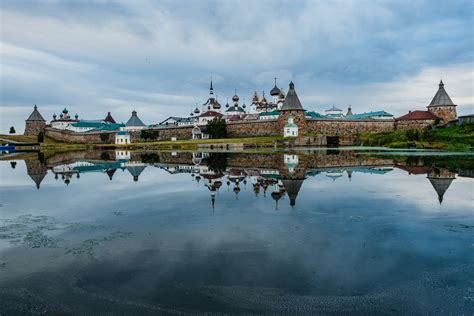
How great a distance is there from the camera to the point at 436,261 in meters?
5.56

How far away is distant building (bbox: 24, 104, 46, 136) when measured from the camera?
90625mm

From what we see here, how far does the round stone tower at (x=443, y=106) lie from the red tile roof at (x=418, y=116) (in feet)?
3.48

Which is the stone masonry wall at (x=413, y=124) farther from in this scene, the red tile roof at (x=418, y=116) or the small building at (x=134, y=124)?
the small building at (x=134, y=124)

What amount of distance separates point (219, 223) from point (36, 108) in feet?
325

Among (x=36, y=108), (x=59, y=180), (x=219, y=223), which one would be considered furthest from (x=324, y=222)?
(x=36, y=108)

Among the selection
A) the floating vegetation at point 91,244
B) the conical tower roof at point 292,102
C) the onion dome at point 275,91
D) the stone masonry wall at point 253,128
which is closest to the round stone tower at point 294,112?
the conical tower roof at point 292,102

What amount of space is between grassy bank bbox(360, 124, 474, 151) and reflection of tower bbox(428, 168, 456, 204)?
1801cm

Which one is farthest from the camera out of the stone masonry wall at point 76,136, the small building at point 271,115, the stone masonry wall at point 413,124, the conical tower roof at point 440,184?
the stone masonry wall at point 76,136

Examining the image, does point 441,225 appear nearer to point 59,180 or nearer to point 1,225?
point 1,225

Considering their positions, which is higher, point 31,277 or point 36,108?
point 36,108

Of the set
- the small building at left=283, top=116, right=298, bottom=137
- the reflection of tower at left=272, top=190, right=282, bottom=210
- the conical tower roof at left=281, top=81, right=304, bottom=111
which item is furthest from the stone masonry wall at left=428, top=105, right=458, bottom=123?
the reflection of tower at left=272, top=190, right=282, bottom=210

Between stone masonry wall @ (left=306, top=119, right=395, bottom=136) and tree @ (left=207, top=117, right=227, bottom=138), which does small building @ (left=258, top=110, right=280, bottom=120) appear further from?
stone masonry wall @ (left=306, top=119, right=395, bottom=136)

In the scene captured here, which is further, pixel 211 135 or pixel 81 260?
pixel 211 135

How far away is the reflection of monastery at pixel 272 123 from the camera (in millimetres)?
54188
